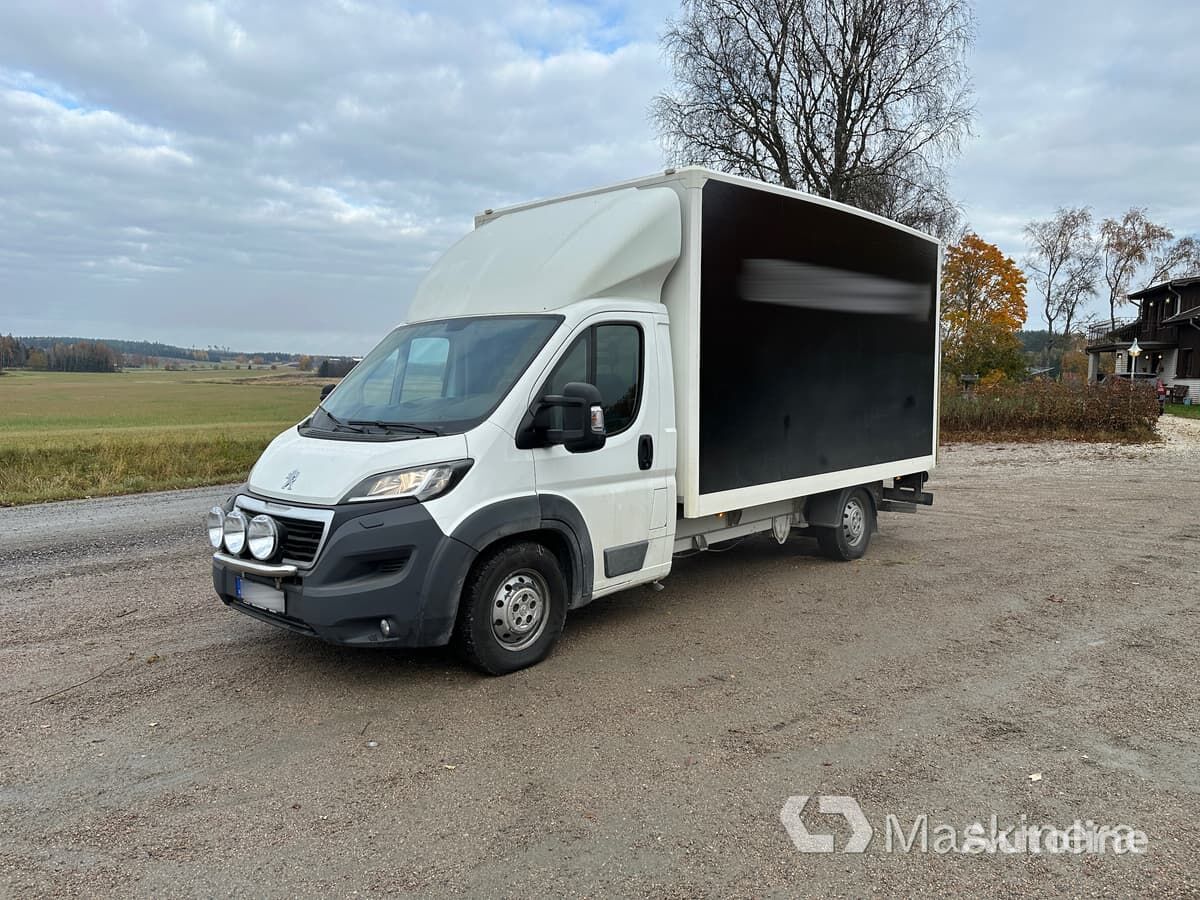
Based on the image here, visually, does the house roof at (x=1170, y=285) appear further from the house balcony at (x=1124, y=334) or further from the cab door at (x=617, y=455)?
the cab door at (x=617, y=455)

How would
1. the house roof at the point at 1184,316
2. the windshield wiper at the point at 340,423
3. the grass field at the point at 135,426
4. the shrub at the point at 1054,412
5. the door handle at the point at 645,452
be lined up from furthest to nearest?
the house roof at the point at 1184,316 → the shrub at the point at 1054,412 → the grass field at the point at 135,426 → the door handle at the point at 645,452 → the windshield wiper at the point at 340,423

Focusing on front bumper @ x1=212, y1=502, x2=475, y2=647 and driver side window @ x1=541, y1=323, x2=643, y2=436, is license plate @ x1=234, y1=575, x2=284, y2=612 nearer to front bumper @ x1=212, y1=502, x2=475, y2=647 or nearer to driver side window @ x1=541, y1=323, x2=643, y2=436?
front bumper @ x1=212, y1=502, x2=475, y2=647

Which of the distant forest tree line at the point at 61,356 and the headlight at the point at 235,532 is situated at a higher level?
the distant forest tree line at the point at 61,356

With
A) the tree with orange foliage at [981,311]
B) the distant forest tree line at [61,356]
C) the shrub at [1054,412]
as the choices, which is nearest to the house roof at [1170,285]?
the tree with orange foliage at [981,311]

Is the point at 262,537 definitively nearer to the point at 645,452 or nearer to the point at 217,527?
the point at 217,527

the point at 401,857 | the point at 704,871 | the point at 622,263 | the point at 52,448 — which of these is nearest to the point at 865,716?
the point at 704,871

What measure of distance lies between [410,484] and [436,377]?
43.0 inches

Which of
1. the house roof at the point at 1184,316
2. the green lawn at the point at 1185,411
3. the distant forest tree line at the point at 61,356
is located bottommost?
the green lawn at the point at 1185,411

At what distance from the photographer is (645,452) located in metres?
5.59

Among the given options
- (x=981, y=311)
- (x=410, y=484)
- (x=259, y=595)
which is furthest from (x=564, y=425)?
(x=981, y=311)

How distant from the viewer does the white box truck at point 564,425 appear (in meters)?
4.48

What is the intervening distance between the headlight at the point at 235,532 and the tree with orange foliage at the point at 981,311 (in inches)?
1642

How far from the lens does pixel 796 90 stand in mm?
25641

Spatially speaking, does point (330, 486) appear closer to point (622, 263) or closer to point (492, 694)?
point (492, 694)
